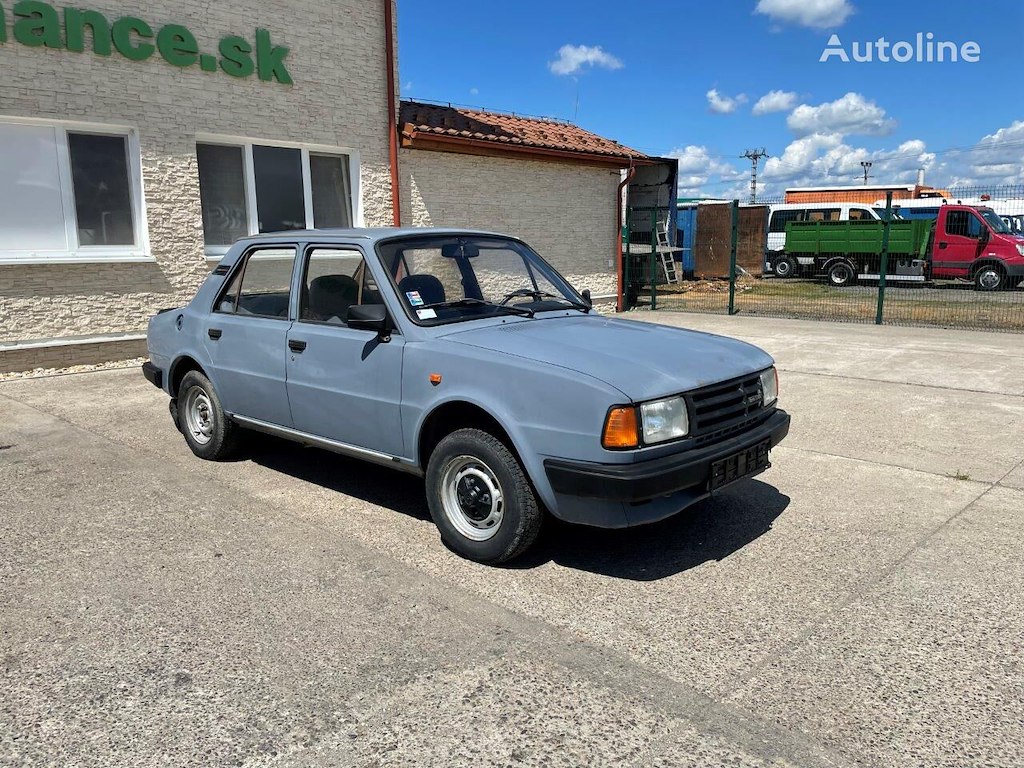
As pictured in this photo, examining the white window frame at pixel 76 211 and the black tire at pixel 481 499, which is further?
the white window frame at pixel 76 211

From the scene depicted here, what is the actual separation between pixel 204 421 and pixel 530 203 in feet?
31.9

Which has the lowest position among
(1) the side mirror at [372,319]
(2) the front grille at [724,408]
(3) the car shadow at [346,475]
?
(3) the car shadow at [346,475]

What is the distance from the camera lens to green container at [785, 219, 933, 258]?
858 inches

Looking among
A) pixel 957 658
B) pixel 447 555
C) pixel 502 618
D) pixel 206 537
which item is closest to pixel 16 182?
pixel 206 537

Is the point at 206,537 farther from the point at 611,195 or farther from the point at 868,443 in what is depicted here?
the point at 611,195

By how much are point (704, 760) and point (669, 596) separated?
1180 mm

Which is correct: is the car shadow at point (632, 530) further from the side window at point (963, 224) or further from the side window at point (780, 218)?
the side window at point (780, 218)

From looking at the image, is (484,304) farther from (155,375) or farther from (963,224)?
(963,224)

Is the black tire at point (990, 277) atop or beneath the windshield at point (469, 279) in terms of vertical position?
beneath

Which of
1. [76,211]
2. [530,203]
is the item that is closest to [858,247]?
[530,203]

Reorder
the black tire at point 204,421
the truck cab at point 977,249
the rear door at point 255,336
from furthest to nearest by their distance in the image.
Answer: the truck cab at point 977,249 → the black tire at point 204,421 → the rear door at point 255,336

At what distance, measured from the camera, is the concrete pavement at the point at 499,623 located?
2617mm

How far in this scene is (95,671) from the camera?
302 cm

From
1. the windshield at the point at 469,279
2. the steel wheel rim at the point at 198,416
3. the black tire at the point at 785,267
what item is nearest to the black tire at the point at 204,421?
the steel wheel rim at the point at 198,416
